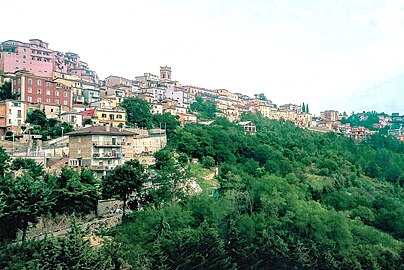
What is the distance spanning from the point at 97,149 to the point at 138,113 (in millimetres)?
16279

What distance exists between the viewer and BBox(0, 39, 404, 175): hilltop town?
31.8 m

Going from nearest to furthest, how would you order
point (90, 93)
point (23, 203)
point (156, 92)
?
point (23, 203) → point (90, 93) → point (156, 92)

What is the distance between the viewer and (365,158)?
6025cm

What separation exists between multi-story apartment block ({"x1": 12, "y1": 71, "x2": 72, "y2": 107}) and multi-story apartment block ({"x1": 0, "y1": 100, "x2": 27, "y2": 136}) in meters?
3.03

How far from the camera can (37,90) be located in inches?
1721

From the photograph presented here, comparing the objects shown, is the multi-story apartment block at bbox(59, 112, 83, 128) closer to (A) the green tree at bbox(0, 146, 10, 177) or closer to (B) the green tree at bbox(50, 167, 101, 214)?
(A) the green tree at bbox(0, 146, 10, 177)

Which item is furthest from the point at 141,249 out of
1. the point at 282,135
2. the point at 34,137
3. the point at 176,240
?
the point at 282,135

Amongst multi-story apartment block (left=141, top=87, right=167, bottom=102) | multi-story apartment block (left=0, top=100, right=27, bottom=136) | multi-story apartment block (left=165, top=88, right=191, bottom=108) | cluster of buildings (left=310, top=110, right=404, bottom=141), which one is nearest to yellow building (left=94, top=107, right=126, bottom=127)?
multi-story apartment block (left=0, top=100, right=27, bottom=136)

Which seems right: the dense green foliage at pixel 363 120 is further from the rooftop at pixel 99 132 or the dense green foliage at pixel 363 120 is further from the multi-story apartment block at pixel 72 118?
the rooftop at pixel 99 132

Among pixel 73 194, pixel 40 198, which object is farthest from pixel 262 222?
pixel 40 198

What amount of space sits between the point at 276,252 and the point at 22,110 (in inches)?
1037

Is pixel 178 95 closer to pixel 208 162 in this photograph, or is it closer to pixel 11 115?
pixel 208 162

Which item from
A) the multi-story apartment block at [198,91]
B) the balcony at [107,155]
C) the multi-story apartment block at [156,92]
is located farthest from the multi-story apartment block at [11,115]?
the multi-story apartment block at [198,91]

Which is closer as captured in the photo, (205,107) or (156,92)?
(156,92)
